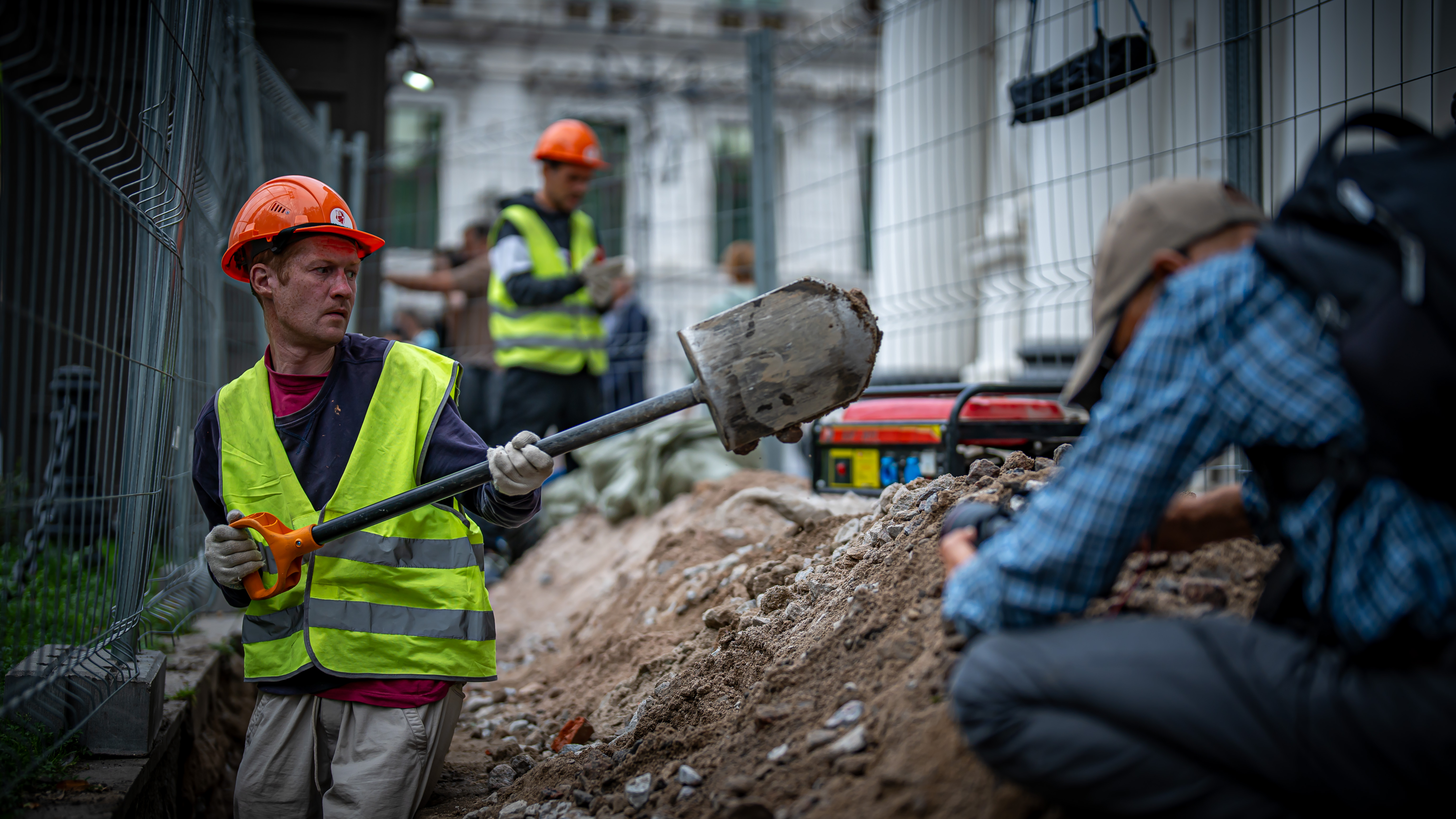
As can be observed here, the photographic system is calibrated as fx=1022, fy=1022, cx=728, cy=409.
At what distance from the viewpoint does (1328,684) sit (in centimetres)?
151

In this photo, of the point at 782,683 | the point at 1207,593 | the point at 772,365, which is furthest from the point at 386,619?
the point at 1207,593

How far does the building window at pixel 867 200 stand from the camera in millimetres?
5730

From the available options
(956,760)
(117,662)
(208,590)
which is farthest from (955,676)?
(208,590)

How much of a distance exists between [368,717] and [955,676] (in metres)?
1.74

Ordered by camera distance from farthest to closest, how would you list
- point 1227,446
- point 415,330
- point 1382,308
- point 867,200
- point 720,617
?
point 415,330
point 867,200
point 720,617
point 1227,446
point 1382,308

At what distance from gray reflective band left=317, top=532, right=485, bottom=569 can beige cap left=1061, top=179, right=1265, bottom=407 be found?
1.80 meters

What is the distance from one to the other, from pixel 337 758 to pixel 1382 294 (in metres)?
2.63

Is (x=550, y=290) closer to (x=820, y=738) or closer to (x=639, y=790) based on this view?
(x=639, y=790)

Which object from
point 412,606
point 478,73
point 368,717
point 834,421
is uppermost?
point 478,73

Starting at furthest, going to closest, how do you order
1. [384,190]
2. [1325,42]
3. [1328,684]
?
[384,190] → [1325,42] → [1328,684]

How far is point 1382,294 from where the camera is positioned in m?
1.41

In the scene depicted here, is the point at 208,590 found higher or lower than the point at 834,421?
lower

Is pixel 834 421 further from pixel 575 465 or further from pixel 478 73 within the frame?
pixel 478 73

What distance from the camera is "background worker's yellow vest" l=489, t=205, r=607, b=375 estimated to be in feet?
→ 18.8
